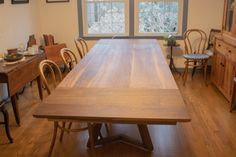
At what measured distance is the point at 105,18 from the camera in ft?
17.7

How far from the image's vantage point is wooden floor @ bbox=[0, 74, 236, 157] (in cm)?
266

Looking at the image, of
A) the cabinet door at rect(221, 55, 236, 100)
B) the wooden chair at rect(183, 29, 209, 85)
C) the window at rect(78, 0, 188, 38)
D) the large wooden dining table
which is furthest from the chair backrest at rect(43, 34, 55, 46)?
the cabinet door at rect(221, 55, 236, 100)

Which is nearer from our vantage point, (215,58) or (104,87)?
(104,87)

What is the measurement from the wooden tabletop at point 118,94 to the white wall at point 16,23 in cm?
164

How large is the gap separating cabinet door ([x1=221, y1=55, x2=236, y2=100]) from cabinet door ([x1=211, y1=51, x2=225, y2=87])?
125 millimetres

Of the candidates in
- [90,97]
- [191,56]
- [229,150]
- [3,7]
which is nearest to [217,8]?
[191,56]

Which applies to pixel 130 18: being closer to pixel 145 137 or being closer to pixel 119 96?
pixel 145 137

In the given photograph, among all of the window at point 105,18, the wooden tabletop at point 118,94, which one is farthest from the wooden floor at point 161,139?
the window at point 105,18

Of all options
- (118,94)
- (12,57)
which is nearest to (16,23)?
(12,57)

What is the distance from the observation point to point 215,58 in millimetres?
4398

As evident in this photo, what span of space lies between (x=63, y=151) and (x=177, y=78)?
2.91 metres

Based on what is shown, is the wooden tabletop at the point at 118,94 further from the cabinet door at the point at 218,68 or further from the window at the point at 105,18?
the window at the point at 105,18

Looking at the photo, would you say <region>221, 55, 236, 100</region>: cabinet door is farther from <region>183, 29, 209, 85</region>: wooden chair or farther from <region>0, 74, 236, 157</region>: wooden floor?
<region>183, 29, 209, 85</region>: wooden chair

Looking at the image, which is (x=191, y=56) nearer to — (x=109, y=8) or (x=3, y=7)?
(x=109, y=8)
